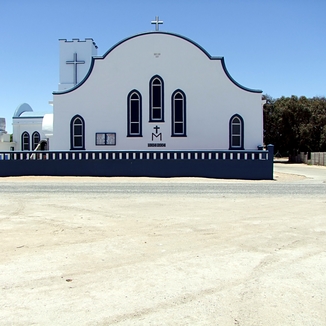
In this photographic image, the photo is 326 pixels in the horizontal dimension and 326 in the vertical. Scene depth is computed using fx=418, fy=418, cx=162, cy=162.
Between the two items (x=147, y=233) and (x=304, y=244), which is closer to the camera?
(x=304, y=244)

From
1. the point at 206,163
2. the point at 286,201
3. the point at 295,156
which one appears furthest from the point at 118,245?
the point at 295,156

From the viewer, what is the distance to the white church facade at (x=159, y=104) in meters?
28.4

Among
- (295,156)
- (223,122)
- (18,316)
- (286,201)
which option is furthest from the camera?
(295,156)

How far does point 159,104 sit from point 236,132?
18.3 feet

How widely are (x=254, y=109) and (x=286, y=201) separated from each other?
1609 centimetres

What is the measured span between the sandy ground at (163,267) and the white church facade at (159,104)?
17423mm

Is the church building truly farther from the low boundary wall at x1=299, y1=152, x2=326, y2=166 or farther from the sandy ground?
the low boundary wall at x1=299, y1=152, x2=326, y2=166

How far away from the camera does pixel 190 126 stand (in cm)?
2845

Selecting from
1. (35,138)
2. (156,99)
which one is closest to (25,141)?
(35,138)

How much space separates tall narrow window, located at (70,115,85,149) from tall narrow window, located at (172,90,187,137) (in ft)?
20.4

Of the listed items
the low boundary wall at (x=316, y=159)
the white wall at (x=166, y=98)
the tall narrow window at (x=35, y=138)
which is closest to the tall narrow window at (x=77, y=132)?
the white wall at (x=166, y=98)

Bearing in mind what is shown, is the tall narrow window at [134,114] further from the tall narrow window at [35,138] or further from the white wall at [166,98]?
the tall narrow window at [35,138]

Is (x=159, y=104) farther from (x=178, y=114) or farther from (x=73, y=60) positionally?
(x=73, y=60)

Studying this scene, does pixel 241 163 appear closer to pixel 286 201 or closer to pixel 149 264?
pixel 286 201
